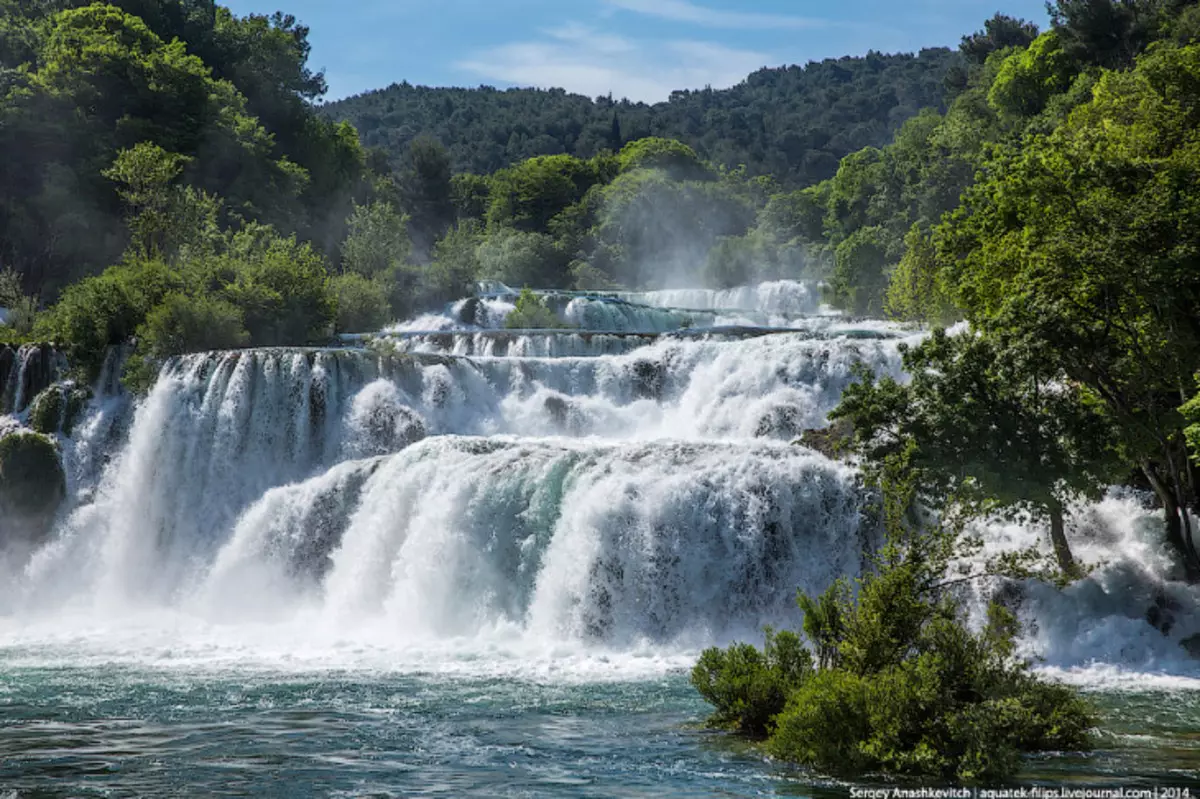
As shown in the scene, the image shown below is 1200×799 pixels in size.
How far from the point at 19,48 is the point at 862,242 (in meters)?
42.5

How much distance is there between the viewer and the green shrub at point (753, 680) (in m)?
13.3

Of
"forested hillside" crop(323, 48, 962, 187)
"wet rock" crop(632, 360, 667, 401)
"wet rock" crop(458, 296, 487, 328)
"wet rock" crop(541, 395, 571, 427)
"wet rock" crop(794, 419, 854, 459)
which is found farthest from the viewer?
"forested hillside" crop(323, 48, 962, 187)

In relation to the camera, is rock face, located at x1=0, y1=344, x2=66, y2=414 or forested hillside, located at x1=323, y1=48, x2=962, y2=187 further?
forested hillside, located at x1=323, y1=48, x2=962, y2=187

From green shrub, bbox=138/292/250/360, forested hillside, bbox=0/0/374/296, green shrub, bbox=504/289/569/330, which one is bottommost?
green shrub, bbox=138/292/250/360

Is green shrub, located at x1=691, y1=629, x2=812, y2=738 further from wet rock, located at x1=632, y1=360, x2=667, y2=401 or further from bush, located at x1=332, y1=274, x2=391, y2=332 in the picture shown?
bush, located at x1=332, y1=274, x2=391, y2=332

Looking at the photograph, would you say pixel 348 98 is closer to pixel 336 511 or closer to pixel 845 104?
pixel 845 104

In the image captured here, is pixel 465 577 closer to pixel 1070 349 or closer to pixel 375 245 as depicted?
pixel 1070 349

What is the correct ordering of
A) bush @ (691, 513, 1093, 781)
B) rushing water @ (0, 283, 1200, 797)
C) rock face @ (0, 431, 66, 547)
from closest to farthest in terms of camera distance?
bush @ (691, 513, 1093, 781) < rushing water @ (0, 283, 1200, 797) < rock face @ (0, 431, 66, 547)

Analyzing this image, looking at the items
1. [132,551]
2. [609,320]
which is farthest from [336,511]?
[609,320]

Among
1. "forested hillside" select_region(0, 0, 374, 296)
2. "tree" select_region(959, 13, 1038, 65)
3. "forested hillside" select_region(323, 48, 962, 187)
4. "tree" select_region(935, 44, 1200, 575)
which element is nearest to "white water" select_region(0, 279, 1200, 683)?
"tree" select_region(935, 44, 1200, 575)

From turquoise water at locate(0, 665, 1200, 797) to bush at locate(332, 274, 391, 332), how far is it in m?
27.5

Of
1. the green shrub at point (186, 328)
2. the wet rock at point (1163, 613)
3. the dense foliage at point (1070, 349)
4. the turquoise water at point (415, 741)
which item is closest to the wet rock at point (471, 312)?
the green shrub at point (186, 328)

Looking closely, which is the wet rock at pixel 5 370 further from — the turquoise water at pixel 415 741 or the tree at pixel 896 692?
the tree at pixel 896 692

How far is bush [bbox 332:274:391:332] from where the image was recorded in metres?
45.2
